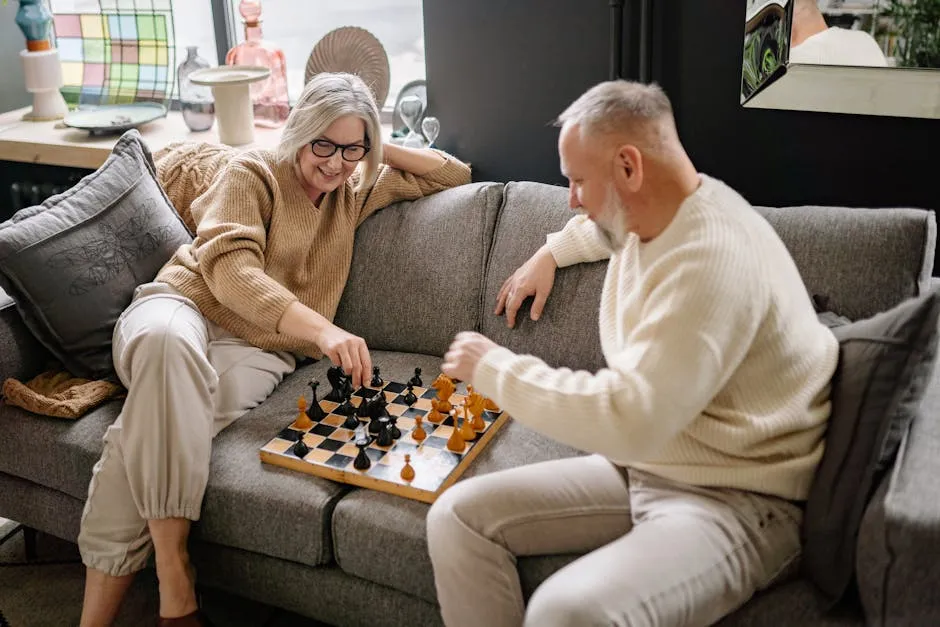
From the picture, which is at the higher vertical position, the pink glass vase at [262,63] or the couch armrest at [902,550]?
the pink glass vase at [262,63]

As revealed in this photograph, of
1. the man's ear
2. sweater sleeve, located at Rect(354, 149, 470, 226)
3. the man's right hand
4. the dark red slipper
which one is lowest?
the dark red slipper

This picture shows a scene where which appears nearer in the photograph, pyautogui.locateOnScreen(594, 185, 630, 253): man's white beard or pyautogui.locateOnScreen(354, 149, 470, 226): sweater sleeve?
pyautogui.locateOnScreen(594, 185, 630, 253): man's white beard

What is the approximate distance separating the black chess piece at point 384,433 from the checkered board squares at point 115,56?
214 centimetres

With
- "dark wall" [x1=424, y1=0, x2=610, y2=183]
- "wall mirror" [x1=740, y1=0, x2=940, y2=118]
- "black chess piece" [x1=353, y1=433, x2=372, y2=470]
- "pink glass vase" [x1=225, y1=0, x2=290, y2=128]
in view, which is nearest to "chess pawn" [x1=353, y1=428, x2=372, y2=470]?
"black chess piece" [x1=353, y1=433, x2=372, y2=470]

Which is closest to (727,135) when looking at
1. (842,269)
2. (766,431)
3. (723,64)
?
(723,64)

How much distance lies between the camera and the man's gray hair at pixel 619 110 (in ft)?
5.18

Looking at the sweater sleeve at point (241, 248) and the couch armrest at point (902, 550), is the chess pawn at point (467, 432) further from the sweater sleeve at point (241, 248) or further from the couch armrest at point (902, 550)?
the couch armrest at point (902, 550)

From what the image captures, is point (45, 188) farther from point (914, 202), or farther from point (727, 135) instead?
point (914, 202)

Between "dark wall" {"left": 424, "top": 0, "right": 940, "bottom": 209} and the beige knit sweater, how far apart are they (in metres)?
0.38

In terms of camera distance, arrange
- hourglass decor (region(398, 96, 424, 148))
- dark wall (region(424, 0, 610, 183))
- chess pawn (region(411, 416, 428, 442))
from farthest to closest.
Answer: hourglass decor (region(398, 96, 424, 148)), dark wall (region(424, 0, 610, 183)), chess pawn (region(411, 416, 428, 442))

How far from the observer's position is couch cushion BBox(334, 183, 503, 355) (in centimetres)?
242

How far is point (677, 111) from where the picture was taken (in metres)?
2.65

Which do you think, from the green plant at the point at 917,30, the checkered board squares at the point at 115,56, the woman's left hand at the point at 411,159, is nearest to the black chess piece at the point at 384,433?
the woman's left hand at the point at 411,159

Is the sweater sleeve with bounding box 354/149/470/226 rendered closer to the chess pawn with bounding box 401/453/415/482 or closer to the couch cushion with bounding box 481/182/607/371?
the couch cushion with bounding box 481/182/607/371
